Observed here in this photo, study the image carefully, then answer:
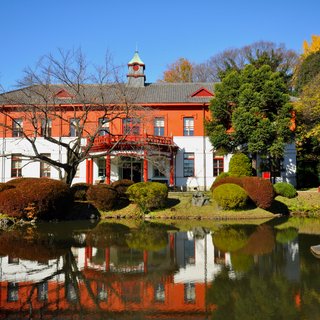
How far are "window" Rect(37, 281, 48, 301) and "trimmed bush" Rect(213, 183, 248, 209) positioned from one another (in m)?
13.4

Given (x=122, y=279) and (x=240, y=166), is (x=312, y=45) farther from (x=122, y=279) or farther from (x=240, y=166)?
(x=122, y=279)

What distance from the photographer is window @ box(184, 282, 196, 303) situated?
272 inches

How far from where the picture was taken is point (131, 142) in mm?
24797

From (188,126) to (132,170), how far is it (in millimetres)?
5654

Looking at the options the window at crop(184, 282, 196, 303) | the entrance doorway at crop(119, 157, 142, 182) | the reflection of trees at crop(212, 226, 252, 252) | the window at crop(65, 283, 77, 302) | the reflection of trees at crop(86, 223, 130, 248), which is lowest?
the window at crop(184, 282, 196, 303)

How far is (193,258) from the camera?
10.5m

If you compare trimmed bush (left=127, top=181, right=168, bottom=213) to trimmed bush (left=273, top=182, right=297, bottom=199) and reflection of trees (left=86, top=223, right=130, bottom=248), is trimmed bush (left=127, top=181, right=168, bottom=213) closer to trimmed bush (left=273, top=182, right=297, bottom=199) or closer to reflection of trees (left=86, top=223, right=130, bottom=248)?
reflection of trees (left=86, top=223, right=130, bottom=248)

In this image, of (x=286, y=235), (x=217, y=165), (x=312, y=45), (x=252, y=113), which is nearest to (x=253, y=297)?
(x=286, y=235)

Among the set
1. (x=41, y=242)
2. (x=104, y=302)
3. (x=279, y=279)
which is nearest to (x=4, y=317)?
(x=104, y=302)

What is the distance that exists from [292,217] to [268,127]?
6881mm

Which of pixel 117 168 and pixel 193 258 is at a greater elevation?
pixel 117 168

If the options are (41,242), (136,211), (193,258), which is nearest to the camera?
(193,258)

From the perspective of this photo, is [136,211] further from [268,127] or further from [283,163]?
Answer: [283,163]

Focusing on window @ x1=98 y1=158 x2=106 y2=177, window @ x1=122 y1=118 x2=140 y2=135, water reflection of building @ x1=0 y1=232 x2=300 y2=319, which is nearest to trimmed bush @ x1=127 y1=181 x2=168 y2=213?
window @ x1=122 y1=118 x2=140 y2=135
